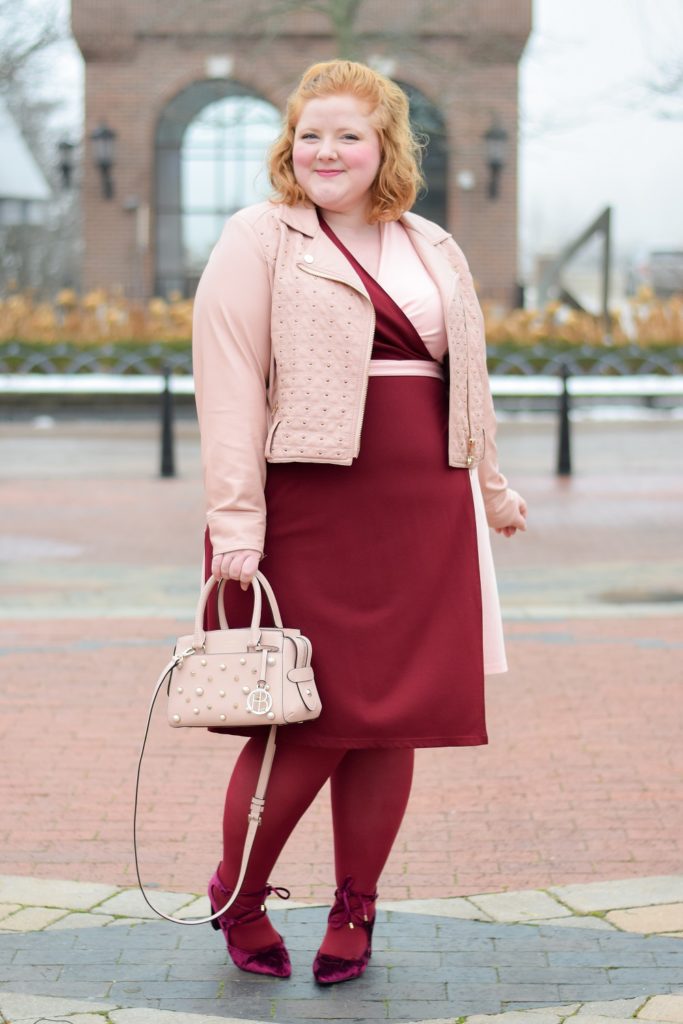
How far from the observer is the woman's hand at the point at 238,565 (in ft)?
10.4

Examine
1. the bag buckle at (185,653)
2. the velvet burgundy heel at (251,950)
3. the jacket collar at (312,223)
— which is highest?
the jacket collar at (312,223)

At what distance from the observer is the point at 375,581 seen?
3273 millimetres

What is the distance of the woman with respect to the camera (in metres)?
3.22

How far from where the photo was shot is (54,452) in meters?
15.8

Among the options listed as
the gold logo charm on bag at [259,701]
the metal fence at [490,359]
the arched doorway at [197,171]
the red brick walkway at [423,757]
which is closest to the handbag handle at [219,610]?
the gold logo charm on bag at [259,701]

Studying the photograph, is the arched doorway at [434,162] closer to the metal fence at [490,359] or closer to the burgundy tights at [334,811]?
the metal fence at [490,359]

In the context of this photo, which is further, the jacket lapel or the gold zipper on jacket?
the jacket lapel

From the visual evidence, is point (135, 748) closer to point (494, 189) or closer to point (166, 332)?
point (166, 332)

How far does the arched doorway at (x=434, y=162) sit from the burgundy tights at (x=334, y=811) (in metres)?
26.7

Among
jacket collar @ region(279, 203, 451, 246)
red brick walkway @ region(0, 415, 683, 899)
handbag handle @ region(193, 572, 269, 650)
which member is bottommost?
red brick walkway @ region(0, 415, 683, 899)

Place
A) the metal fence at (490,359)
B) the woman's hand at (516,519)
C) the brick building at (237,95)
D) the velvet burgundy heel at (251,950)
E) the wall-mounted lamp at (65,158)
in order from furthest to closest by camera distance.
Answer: the brick building at (237,95) < the wall-mounted lamp at (65,158) < the metal fence at (490,359) < the woman's hand at (516,519) < the velvet burgundy heel at (251,950)

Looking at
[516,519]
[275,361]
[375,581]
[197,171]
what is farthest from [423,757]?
[197,171]

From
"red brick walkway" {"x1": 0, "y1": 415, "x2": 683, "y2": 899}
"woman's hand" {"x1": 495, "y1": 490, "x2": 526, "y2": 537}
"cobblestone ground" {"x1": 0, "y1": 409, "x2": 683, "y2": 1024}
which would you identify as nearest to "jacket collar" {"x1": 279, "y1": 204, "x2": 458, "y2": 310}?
"woman's hand" {"x1": 495, "y1": 490, "x2": 526, "y2": 537}

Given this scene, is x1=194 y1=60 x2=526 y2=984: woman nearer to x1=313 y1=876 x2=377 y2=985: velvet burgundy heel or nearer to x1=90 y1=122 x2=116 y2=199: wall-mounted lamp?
x1=313 y1=876 x2=377 y2=985: velvet burgundy heel
